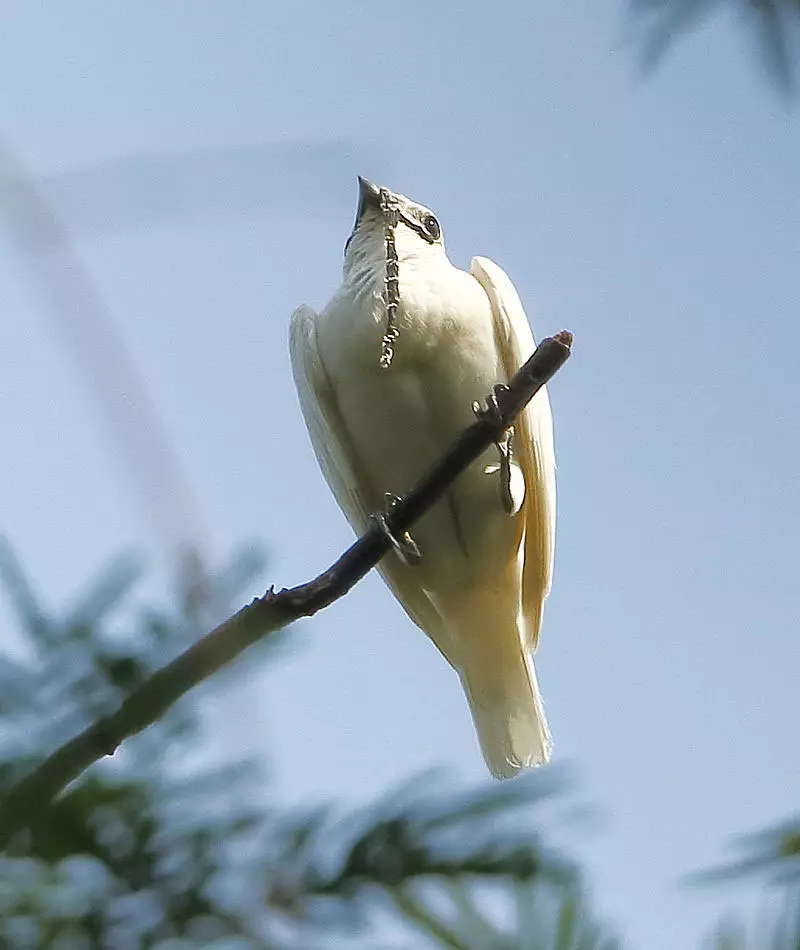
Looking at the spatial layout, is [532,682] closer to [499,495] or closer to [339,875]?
[499,495]

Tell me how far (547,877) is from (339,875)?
0.44 ft

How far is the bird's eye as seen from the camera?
5.28 meters

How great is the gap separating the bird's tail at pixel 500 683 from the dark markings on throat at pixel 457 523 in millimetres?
238

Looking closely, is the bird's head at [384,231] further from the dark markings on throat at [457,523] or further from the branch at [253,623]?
the branch at [253,623]

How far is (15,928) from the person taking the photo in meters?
0.74

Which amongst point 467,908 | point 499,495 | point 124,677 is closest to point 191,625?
point 124,677

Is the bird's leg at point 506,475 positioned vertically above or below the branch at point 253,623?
above

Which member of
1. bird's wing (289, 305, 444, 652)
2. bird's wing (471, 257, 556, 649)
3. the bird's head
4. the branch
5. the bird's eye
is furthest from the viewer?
the bird's eye

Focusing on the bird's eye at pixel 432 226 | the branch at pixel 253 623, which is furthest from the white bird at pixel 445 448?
the branch at pixel 253 623

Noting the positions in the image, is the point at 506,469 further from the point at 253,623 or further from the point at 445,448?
the point at 253,623

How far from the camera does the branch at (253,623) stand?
33.2 inches

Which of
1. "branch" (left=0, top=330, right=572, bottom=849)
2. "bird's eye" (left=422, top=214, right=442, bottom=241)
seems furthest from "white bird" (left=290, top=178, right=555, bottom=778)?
"branch" (left=0, top=330, right=572, bottom=849)

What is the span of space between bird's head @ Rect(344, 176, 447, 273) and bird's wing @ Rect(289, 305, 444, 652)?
0.37m

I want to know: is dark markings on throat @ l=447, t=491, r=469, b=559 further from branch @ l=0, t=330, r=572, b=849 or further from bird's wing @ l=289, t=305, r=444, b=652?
branch @ l=0, t=330, r=572, b=849
